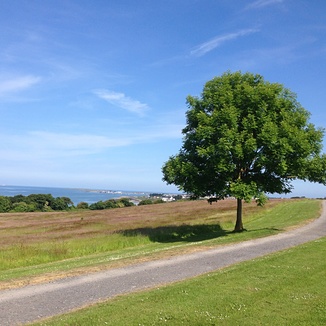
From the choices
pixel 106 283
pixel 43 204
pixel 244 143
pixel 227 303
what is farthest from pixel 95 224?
pixel 43 204

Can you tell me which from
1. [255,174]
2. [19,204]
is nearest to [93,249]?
[255,174]

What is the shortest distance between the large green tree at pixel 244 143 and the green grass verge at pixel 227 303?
40.1 ft

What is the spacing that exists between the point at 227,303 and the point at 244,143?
16.5 metres

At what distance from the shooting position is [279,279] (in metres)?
11.8

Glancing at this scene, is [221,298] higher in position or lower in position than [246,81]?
lower

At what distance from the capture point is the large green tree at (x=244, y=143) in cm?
2441

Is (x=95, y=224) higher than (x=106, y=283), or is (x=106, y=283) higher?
(x=106, y=283)

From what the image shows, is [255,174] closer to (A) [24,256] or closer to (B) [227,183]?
(B) [227,183]

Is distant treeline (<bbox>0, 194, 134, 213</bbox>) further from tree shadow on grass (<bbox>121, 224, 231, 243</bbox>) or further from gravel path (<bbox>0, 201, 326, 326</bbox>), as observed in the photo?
gravel path (<bbox>0, 201, 326, 326</bbox>)

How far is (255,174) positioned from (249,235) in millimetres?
5593

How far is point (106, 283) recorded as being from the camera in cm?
1259

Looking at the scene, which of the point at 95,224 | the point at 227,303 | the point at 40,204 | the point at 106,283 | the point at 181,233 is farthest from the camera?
the point at 40,204

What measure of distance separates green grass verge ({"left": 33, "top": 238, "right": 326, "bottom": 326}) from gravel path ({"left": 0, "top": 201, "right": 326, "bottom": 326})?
98cm

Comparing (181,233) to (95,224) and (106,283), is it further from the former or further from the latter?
(106,283)
